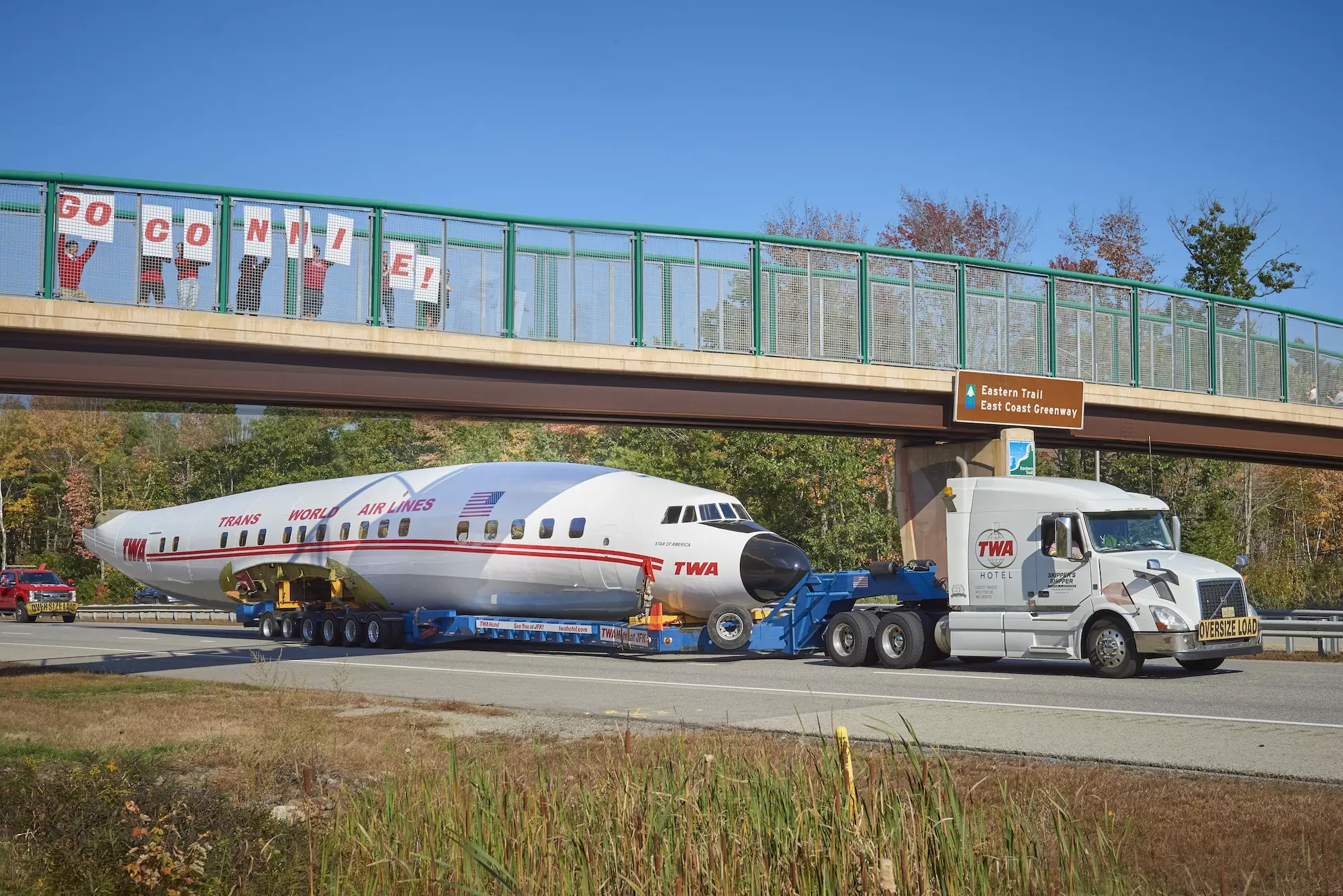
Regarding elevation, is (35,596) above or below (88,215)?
below

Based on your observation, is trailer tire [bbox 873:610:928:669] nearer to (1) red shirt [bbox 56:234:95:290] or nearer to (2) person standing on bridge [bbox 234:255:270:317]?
(2) person standing on bridge [bbox 234:255:270:317]

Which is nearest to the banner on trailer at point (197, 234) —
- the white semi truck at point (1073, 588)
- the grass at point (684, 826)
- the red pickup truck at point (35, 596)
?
the grass at point (684, 826)

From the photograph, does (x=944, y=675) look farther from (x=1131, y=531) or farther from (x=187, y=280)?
(x=187, y=280)

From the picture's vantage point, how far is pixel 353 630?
1168 inches

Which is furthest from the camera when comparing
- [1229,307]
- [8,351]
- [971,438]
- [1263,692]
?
[1229,307]

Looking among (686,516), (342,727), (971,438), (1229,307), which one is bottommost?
(342,727)

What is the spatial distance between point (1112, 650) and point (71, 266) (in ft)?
58.6

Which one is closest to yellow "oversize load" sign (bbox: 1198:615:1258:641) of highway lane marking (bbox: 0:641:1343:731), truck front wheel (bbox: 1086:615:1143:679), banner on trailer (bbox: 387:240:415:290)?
truck front wheel (bbox: 1086:615:1143:679)

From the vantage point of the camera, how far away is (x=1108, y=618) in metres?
18.4

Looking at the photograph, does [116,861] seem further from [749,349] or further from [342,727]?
[749,349]

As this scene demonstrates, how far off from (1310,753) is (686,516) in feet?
46.1

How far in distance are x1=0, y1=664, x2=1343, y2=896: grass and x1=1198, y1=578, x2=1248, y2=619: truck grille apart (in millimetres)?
8325

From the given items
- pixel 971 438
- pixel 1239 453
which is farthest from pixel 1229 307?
pixel 971 438

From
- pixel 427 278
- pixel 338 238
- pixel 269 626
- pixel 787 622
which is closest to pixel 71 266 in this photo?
pixel 338 238
